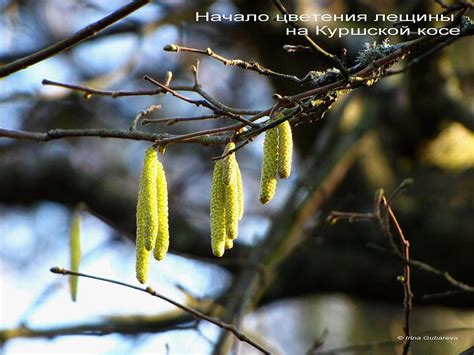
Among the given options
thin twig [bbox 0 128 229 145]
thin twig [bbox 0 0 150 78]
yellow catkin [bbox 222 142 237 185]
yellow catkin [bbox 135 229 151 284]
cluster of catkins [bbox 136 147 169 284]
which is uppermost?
thin twig [bbox 0 0 150 78]

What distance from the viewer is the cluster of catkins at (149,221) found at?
1225 mm

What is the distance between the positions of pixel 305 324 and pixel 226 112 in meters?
5.72

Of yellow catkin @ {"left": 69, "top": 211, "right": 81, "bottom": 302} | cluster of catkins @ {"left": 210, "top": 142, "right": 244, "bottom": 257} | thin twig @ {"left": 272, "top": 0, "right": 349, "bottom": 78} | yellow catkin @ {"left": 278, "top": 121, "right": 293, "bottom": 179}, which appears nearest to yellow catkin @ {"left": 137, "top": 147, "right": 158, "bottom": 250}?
cluster of catkins @ {"left": 210, "top": 142, "right": 244, "bottom": 257}

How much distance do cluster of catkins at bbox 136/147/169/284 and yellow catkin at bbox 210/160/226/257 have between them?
0.08 m

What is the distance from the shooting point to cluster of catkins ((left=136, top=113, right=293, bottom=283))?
4.07 feet

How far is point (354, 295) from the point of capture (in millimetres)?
3895

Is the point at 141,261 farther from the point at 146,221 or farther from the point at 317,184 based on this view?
the point at 317,184

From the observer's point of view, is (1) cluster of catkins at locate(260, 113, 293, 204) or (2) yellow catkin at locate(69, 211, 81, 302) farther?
(2) yellow catkin at locate(69, 211, 81, 302)

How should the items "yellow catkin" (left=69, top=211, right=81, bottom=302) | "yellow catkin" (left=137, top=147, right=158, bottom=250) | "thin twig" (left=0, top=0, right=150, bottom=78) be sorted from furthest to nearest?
"yellow catkin" (left=69, top=211, right=81, bottom=302) → "yellow catkin" (left=137, top=147, right=158, bottom=250) → "thin twig" (left=0, top=0, right=150, bottom=78)

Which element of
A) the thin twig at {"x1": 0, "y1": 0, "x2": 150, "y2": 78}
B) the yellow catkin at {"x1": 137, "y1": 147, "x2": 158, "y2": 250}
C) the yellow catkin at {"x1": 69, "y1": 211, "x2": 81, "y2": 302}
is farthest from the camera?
the yellow catkin at {"x1": 69, "y1": 211, "x2": 81, "y2": 302}

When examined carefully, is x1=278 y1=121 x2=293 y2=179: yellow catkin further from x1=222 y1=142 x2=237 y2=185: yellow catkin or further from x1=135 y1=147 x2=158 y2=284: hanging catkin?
x1=135 y1=147 x2=158 y2=284: hanging catkin

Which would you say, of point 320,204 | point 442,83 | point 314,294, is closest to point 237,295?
point 320,204

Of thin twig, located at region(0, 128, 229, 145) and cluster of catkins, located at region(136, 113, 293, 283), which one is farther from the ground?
thin twig, located at region(0, 128, 229, 145)

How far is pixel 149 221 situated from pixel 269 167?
22cm
